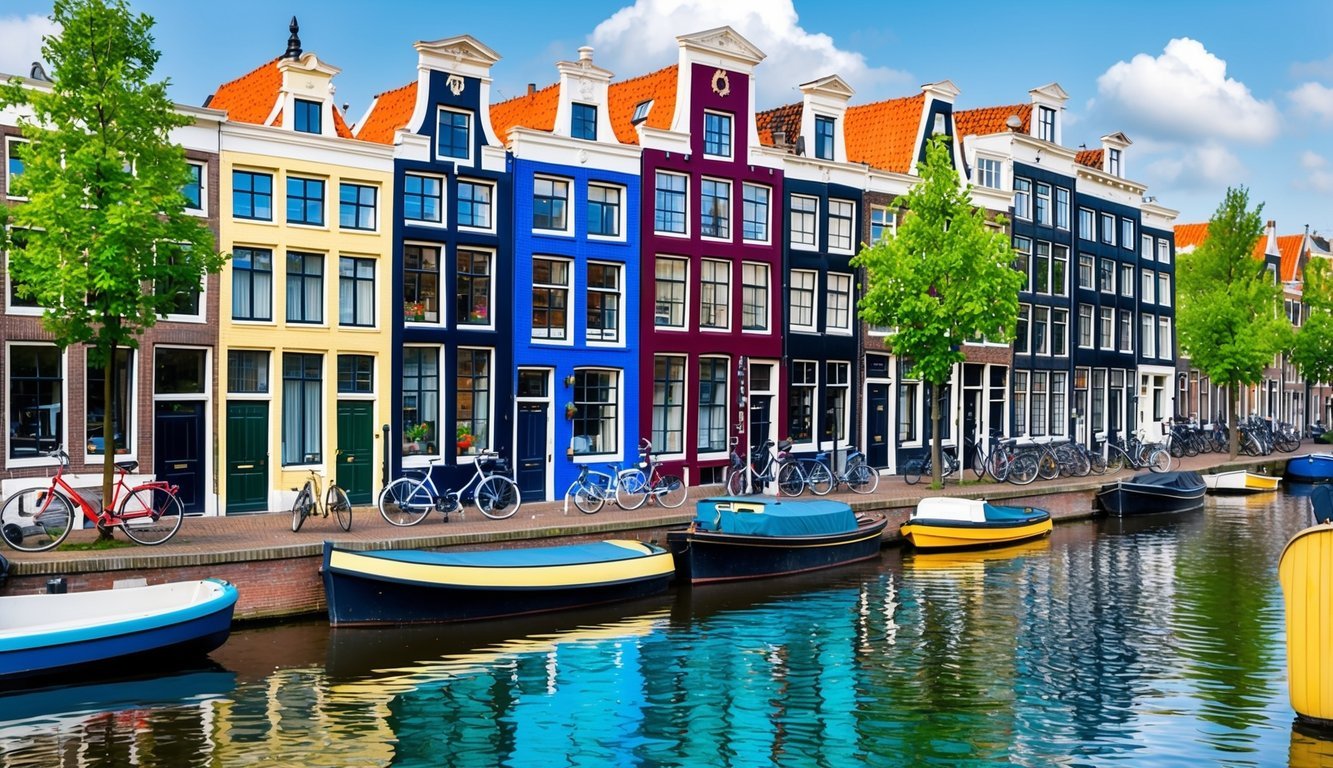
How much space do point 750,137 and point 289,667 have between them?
19694 millimetres

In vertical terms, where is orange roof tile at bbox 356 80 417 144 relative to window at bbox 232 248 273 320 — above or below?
above

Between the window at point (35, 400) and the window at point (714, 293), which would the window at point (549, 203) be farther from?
the window at point (35, 400)

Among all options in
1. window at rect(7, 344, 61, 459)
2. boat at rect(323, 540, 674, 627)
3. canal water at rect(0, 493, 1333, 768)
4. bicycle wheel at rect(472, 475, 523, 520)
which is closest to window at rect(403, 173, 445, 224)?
bicycle wheel at rect(472, 475, 523, 520)

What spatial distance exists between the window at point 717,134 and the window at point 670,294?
2.98m

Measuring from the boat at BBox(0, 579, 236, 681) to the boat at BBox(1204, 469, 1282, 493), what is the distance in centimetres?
3414

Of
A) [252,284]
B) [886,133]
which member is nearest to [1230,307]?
[886,133]

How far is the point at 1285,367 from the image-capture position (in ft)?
222

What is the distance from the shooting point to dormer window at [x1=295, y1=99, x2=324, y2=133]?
2420 centimetres

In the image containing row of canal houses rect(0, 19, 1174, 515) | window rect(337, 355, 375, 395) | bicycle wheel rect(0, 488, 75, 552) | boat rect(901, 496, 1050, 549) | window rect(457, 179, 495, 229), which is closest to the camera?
bicycle wheel rect(0, 488, 75, 552)

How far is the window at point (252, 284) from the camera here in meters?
23.5

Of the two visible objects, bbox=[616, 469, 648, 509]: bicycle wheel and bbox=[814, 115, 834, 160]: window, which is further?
bbox=[814, 115, 834, 160]: window

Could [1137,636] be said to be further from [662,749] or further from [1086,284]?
[1086,284]

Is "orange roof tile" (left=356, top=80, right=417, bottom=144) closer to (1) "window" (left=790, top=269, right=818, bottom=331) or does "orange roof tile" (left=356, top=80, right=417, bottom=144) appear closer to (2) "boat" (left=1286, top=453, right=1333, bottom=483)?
(1) "window" (left=790, top=269, right=818, bottom=331)

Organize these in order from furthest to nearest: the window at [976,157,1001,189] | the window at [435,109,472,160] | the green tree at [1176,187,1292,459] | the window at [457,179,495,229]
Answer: the green tree at [1176,187,1292,459] → the window at [976,157,1001,189] → the window at [457,179,495,229] → the window at [435,109,472,160]
